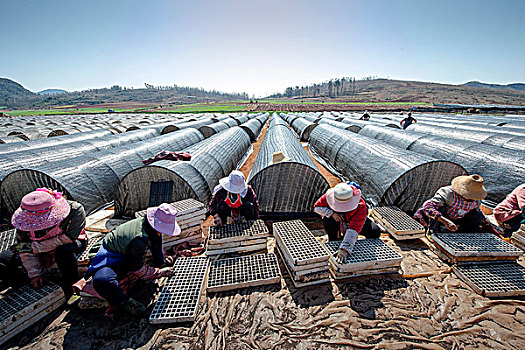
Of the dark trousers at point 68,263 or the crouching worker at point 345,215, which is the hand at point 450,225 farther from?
the dark trousers at point 68,263

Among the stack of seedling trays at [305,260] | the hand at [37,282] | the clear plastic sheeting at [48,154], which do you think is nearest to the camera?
the hand at [37,282]

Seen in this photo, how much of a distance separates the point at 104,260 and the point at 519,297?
634 centimetres

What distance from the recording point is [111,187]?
7.45m

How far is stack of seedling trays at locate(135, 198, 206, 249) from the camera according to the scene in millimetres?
4797

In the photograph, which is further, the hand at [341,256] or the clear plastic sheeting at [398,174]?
the clear plastic sheeting at [398,174]

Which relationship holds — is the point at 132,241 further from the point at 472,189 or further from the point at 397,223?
the point at 472,189

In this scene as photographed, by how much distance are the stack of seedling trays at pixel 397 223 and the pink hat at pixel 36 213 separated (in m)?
6.33

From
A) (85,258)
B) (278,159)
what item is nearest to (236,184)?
(278,159)

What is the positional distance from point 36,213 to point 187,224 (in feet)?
7.78

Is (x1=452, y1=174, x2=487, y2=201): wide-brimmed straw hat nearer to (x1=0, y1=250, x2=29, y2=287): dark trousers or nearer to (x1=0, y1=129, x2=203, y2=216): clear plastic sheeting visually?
(x1=0, y1=129, x2=203, y2=216): clear plastic sheeting

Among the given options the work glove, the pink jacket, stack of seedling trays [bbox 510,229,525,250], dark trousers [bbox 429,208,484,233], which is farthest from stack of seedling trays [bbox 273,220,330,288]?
the pink jacket

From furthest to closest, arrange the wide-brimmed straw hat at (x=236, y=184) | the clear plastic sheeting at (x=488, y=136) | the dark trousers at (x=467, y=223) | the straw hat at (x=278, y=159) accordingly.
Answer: the clear plastic sheeting at (x=488, y=136), the straw hat at (x=278, y=159), the wide-brimmed straw hat at (x=236, y=184), the dark trousers at (x=467, y=223)

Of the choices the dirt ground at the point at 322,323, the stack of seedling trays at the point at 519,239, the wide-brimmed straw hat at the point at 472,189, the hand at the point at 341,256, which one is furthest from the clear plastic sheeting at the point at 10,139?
the stack of seedling trays at the point at 519,239

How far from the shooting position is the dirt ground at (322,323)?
2950 mm
